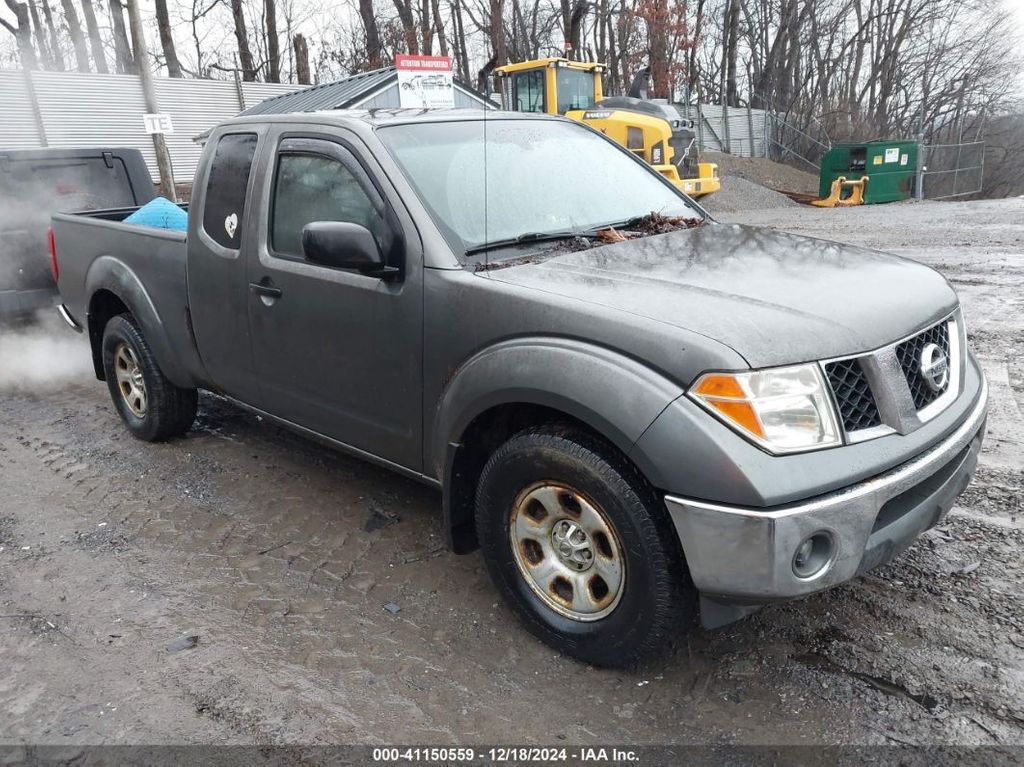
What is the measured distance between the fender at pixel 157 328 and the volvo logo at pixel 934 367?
3.51 m

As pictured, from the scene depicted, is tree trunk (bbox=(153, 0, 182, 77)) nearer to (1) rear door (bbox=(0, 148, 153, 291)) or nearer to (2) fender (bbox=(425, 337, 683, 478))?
(1) rear door (bbox=(0, 148, 153, 291))

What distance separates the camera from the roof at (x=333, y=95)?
1867cm

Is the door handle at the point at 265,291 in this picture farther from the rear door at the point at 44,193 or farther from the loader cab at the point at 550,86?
the loader cab at the point at 550,86

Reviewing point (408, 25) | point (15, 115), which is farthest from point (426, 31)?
point (15, 115)

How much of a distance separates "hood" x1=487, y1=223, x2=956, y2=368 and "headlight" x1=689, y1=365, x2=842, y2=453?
0.06m

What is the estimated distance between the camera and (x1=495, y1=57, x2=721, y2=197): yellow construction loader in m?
17.3

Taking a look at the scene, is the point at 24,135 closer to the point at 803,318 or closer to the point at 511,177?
the point at 511,177

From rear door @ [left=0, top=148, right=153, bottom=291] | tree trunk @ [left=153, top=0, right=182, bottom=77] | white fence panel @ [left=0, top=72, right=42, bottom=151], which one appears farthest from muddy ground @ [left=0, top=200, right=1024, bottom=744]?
tree trunk @ [left=153, top=0, right=182, bottom=77]

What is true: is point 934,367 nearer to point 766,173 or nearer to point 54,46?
point 766,173

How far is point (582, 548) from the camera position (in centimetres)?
271

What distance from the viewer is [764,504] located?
7.25 feet

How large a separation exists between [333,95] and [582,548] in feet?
64.2

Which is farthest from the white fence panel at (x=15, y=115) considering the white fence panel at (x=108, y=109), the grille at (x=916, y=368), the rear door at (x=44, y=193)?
the grille at (x=916, y=368)

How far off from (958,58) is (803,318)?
144 feet
